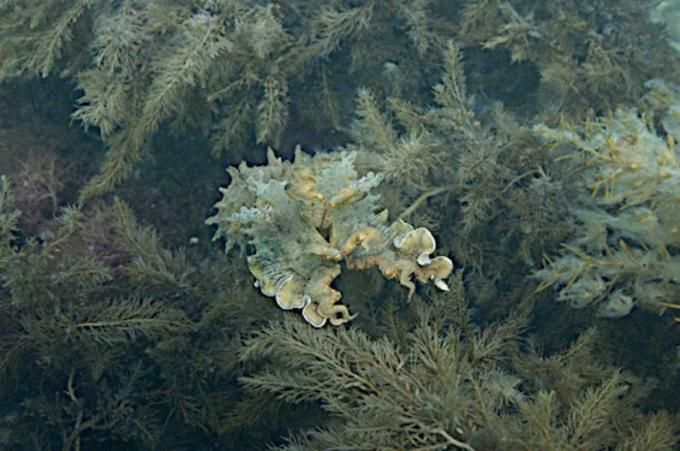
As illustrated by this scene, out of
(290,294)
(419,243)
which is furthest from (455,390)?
(290,294)

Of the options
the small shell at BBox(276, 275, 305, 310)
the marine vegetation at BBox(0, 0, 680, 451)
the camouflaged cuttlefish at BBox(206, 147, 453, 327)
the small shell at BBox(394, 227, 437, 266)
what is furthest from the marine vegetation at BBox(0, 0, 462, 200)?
the small shell at BBox(394, 227, 437, 266)

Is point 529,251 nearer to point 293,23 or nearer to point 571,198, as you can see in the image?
point 571,198

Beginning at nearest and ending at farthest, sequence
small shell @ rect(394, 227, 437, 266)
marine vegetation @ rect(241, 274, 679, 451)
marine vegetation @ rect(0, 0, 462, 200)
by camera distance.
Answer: marine vegetation @ rect(241, 274, 679, 451) → small shell @ rect(394, 227, 437, 266) → marine vegetation @ rect(0, 0, 462, 200)

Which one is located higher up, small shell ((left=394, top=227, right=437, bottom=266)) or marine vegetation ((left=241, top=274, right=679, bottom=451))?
small shell ((left=394, top=227, right=437, bottom=266))

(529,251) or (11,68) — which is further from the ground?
(11,68)

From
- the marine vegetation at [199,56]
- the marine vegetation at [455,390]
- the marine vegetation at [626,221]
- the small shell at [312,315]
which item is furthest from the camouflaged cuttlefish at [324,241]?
the marine vegetation at [199,56]

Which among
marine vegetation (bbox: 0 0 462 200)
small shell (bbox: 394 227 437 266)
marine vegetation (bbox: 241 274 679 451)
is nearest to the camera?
marine vegetation (bbox: 241 274 679 451)

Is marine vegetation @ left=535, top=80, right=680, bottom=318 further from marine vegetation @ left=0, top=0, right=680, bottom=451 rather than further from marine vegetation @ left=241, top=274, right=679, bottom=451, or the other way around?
marine vegetation @ left=241, top=274, right=679, bottom=451

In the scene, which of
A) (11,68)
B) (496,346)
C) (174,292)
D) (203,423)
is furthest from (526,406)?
(11,68)
